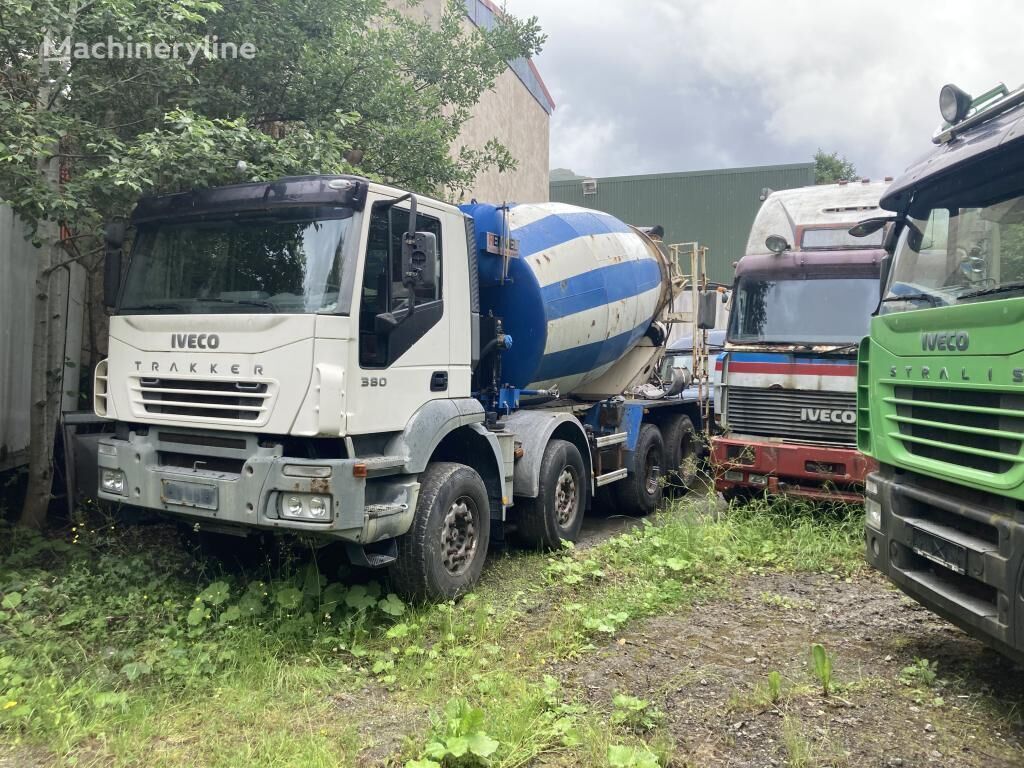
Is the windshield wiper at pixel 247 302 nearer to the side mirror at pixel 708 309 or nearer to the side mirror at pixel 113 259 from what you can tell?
the side mirror at pixel 113 259

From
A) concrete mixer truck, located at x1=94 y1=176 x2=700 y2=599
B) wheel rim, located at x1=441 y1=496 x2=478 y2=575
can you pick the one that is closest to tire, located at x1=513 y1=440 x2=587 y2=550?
concrete mixer truck, located at x1=94 y1=176 x2=700 y2=599

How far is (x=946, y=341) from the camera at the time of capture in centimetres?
378

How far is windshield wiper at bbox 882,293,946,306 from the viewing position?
4129mm

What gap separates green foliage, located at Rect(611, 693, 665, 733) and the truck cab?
391 centimetres

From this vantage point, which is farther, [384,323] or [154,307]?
[154,307]

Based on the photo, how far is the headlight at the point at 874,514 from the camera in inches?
173

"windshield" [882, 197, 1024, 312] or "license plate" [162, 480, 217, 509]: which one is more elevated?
"windshield" [882, 197, 1024, 312]

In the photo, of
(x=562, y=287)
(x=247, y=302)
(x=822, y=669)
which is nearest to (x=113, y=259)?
(x=247, y=302)

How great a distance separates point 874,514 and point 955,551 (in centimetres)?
79

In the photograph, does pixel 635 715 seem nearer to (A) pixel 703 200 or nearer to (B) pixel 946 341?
(B) pixel 946 341

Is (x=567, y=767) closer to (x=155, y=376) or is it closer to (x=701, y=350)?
(x=155, y=376)

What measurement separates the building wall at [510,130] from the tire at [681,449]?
780 centimetres

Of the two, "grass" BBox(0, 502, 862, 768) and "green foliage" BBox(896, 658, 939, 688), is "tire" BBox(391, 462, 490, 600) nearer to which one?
"grass" BBox(0, 502, 862, 768)

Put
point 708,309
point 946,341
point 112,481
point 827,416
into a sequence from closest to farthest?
point 946,341
point 112,481
point 827,416
point 708,309
